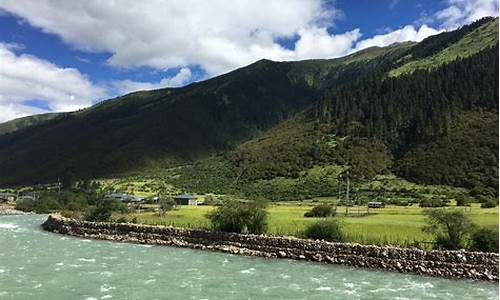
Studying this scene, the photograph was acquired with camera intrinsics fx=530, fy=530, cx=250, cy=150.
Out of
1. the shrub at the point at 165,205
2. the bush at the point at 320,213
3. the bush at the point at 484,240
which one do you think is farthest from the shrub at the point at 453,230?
the shrub at the point at 165,205

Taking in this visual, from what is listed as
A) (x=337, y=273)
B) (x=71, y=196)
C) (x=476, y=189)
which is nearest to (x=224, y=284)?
(x=337, y=273)

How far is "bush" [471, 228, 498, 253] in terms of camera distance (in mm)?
46906

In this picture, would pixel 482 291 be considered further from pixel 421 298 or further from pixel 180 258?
pixel 180 258

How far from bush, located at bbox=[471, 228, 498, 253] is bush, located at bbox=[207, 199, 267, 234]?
922 inches

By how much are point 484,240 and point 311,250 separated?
52.7 ft

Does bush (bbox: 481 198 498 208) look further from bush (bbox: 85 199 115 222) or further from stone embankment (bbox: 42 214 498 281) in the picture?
bush (bbox: 85 199 115 222)

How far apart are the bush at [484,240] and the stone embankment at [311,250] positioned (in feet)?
9.32

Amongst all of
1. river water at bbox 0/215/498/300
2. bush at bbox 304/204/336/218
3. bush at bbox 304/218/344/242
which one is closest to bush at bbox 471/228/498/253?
river water at bbox 0/215/498/300

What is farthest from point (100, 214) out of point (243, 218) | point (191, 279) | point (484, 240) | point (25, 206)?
point (25, 206)

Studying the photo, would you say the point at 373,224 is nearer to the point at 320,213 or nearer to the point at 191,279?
the point at 320,213

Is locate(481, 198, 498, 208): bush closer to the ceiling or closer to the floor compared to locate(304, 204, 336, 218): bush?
closer to the ceiling

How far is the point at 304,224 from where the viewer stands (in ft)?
216

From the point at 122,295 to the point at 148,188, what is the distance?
150 m

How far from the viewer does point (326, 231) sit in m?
56.1
